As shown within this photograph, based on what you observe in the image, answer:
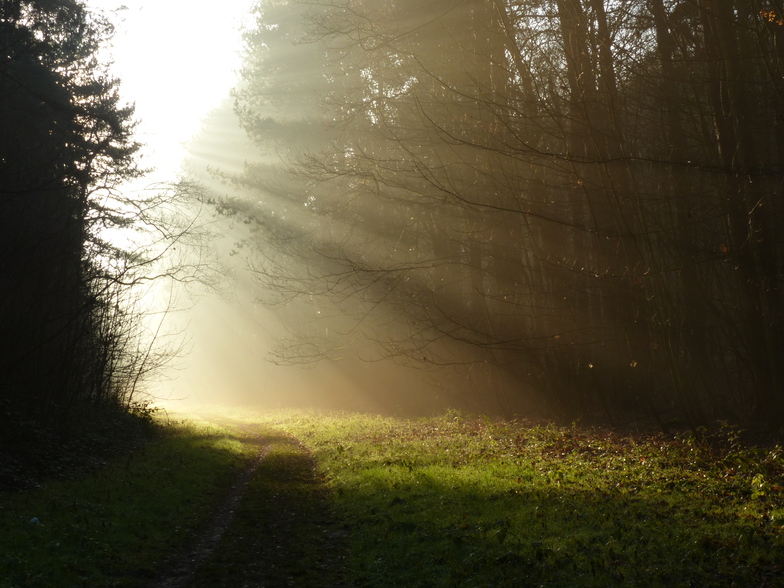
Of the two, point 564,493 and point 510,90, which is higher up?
point 510,90

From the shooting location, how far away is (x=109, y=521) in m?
9.55

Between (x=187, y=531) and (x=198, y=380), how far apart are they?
68.6 meters

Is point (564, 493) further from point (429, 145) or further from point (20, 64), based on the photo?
point (20, 64)

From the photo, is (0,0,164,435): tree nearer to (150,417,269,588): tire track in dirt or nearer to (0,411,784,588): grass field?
(0,411,784,588): grass field

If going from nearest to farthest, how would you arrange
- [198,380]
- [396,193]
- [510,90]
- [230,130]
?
[510,90], [396,193], [230,130], [198,380]

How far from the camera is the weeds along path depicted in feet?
25.0

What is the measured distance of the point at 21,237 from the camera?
14.4 metres

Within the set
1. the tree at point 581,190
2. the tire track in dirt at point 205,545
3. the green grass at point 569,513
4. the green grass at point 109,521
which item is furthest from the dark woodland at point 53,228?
the green grass at point 569,513

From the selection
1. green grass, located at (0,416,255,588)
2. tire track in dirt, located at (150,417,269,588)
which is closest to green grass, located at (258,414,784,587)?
tire track in dirt, located at (150,417,269,588)

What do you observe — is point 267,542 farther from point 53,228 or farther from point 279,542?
point 53,228

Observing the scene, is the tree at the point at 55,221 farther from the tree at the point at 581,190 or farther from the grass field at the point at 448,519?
the tree at the point at 581,190

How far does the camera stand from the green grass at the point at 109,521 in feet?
24.3

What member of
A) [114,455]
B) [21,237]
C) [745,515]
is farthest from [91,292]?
[745,515]

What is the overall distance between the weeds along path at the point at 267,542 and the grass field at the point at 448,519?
0.13 ft
